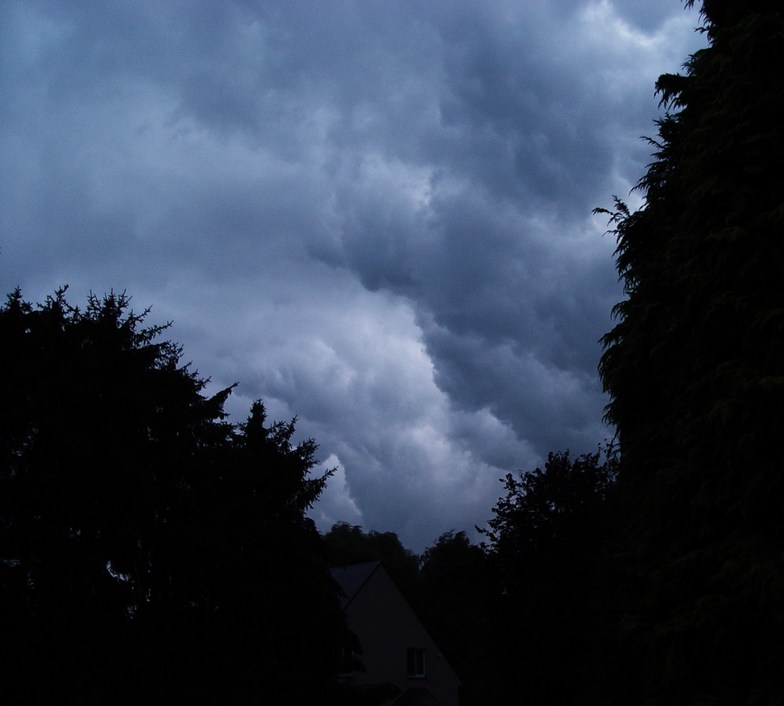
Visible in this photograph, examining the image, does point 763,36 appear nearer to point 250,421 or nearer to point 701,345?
point 701,345

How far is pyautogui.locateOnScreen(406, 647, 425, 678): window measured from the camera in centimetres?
4998

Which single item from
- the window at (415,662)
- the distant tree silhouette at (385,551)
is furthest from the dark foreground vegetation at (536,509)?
the distant tree silhouette at (385,551)

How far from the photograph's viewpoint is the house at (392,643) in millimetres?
47594

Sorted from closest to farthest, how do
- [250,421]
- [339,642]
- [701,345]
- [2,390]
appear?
[701,345]
[2,390]
[339,642]
[250,421]

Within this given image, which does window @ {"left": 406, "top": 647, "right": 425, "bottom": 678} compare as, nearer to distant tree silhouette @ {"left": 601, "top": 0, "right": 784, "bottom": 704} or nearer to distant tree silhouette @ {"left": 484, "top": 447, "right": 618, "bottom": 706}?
distant tree silhouette @ {"left": 484, "top": 447, "right": 618, "bottom": 706}

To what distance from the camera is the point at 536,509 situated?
24.0m

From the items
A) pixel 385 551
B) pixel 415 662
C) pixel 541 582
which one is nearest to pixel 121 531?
pixel 541 582

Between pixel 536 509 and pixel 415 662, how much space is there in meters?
29.9

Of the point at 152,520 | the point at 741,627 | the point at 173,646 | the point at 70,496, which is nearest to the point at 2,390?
the point at 70,496

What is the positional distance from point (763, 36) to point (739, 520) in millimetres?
8010

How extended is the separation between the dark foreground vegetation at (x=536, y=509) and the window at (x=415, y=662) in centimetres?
2447

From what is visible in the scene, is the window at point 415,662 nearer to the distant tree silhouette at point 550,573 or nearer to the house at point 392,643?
the house at point 392,643

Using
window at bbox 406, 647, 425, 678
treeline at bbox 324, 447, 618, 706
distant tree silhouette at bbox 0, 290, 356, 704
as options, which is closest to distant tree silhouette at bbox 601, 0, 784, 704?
treeline at bbox 324, 447, 618, 706

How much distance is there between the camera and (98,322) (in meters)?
19.9
